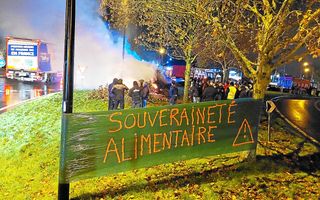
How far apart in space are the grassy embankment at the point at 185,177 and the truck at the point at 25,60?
22824 millimetres

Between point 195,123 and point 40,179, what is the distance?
11.5ft

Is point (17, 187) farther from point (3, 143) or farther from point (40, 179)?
point (3, 143)

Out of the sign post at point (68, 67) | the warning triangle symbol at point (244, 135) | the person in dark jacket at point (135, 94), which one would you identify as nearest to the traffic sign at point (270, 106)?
the warning triangle symbol at point (244, 135)

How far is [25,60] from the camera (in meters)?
31.4

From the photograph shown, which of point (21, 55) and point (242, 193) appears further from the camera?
point (21, 55)

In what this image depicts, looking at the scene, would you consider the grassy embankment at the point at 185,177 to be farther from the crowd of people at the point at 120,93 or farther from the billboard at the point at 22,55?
the billboard at the point at 22,55

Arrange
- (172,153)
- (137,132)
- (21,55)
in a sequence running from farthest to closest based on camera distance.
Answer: (21,55)
(172,153)
(137,132)

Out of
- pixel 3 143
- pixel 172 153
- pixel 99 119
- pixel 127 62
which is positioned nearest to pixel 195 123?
pixel 172 153

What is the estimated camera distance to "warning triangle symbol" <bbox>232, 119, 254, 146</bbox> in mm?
7113

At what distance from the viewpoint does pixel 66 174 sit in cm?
540

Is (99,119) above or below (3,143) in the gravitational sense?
above

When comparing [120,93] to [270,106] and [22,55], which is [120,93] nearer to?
[270,106]

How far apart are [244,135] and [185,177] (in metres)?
1.54

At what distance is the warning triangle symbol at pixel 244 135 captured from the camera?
711cm
